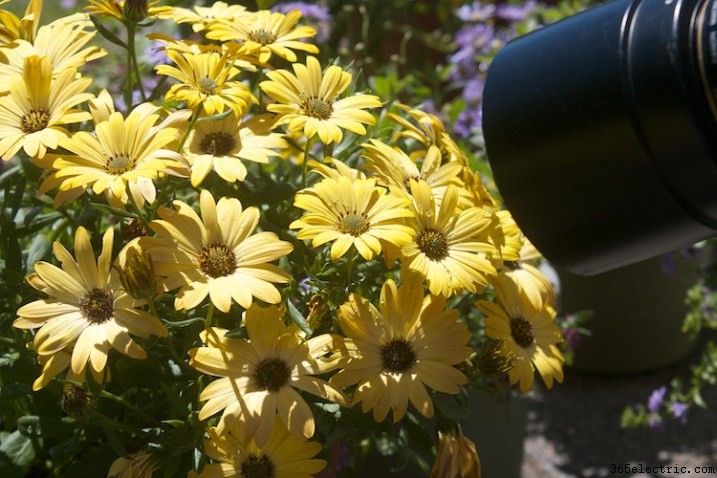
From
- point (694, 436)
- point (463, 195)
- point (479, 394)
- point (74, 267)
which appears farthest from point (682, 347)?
point (74, 267)

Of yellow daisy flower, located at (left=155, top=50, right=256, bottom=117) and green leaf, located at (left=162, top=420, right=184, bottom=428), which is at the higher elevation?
yellow daisy flower, located at (left=155, top=50, right=256, bottom=117)

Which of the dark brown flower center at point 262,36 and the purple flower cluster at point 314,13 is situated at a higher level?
the dark brown flower center at point 262,36

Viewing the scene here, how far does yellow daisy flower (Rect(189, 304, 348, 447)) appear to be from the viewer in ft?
1.93

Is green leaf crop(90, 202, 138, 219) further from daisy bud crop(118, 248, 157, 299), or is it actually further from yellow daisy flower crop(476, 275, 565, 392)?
yellow daisy flower crop(476, 275, 565, 392)

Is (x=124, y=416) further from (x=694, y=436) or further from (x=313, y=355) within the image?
(x=694, y=436)

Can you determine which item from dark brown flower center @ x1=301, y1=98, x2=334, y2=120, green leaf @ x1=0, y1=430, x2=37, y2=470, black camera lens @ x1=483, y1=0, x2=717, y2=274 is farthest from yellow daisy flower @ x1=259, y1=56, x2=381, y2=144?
green leaf @ x1=0, y1=430, x2=37, y2=470

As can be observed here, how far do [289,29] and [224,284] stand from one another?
0.30 m

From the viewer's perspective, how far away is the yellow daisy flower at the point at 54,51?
0.70 metres

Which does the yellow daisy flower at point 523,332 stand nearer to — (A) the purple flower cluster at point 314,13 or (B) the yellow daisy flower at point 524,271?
(B) the yellow daisy flower at point 524,271

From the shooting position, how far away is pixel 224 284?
599 mm

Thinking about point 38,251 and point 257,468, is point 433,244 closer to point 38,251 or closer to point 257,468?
point 257,468

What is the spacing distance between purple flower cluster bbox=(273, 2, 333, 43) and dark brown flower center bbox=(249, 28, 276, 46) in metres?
0.53

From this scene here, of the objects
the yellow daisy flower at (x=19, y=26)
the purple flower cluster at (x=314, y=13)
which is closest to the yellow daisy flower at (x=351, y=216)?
the yellow daisy flower at (x=19, y=26)

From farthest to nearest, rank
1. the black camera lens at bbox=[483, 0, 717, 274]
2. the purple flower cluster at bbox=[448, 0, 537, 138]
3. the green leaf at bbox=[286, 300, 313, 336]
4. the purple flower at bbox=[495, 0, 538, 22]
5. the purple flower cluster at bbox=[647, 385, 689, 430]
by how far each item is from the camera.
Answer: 1. the purple flower at bbox=[495, 0, 538, 22]
2. the purple flower cluster at bbox=[448, 0, 537, 138]
3. the purple flower cluster at bbox=[647, 385, 689, 430]
4. the green leaf at bbox=[286, 300, 313, 336]
5. the black camera lens at bbox=[483, 0, 717, 274]
